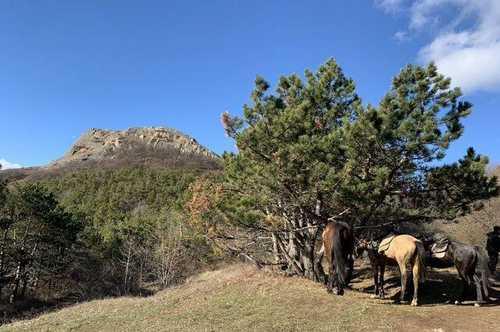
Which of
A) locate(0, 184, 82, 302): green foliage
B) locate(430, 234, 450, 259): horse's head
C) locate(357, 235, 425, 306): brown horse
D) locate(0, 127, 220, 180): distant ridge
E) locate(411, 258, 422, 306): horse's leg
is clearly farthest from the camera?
locate(0, 127, 220, 180): distant ridge

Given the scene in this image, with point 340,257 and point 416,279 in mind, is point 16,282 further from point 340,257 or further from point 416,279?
point 416,279

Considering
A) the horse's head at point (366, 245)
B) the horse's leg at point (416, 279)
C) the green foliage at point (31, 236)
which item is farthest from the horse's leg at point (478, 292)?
the green foliage at point (31, 236)

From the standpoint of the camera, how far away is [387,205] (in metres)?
12.9

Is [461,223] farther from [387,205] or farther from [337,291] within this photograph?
[337,291]

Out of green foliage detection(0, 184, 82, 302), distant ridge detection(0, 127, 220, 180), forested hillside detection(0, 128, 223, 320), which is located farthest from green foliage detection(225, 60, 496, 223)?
distant ridge detection(0, 127, 220, 180)

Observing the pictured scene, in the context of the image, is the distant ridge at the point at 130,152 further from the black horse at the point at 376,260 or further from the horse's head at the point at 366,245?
the black horse at the point at 376,260

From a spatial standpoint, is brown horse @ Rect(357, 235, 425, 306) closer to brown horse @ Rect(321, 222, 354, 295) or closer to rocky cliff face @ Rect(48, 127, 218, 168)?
brown horse @ Rect(321, 222, 354, 295)

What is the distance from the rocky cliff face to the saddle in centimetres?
7506

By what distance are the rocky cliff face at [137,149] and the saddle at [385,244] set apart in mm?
75061

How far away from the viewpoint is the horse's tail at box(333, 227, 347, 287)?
1016 centimetres

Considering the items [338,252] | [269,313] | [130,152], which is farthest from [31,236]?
[130,152]

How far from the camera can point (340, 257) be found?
10148 mm

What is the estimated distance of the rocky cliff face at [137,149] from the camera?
9066cm

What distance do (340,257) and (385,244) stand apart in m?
1.53
